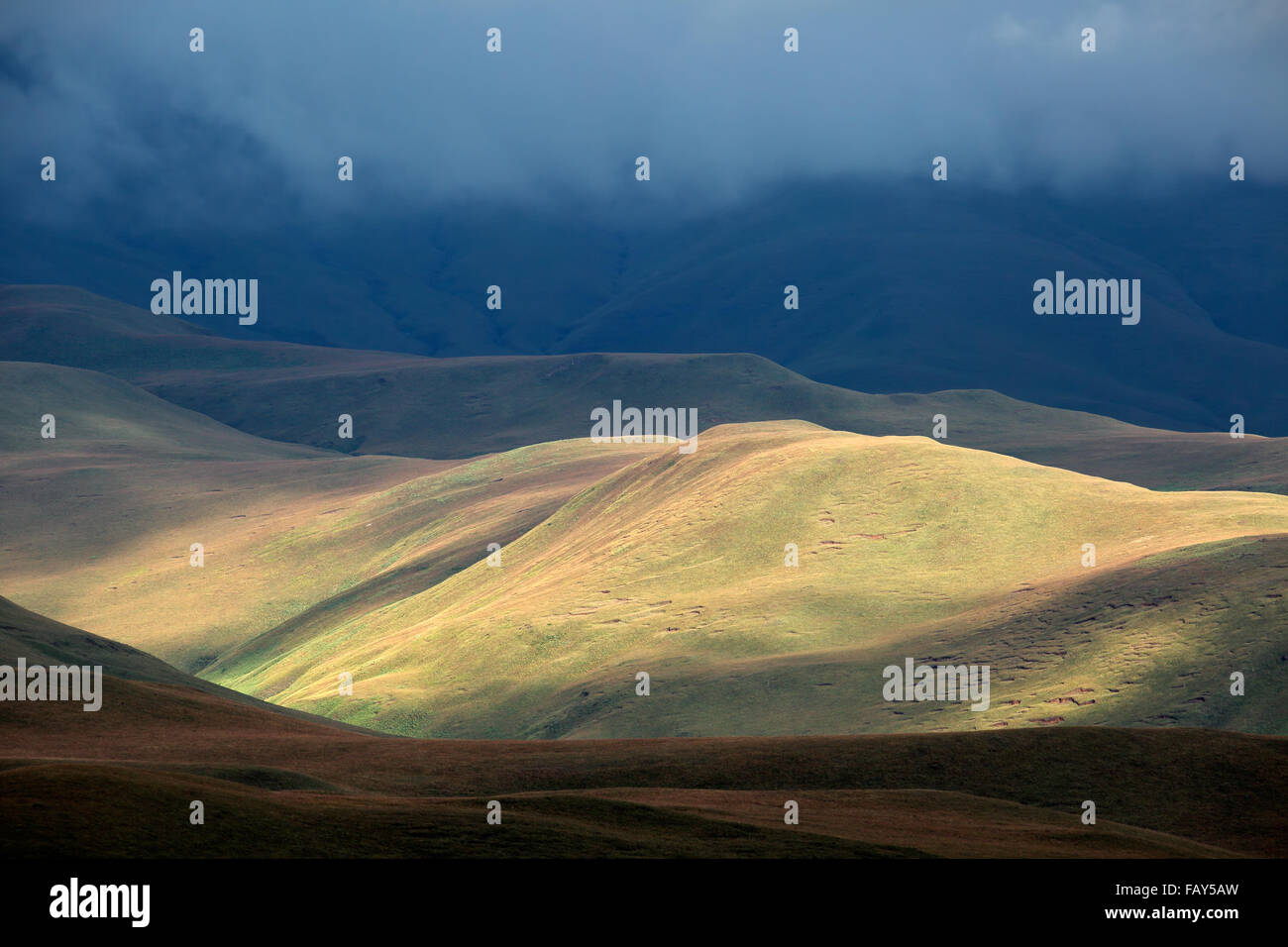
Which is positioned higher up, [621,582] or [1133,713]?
[621,582]

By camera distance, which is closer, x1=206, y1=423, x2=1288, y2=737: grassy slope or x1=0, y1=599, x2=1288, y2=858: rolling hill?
x1=0, y1=599, x2=1288, y2=858: rolling hill

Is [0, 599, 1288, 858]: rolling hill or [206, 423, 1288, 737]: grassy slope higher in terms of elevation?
[206, 423, 1288, 737]: grassy slope

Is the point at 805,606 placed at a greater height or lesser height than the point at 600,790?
greater

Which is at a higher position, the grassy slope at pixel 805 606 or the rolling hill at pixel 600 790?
the grassy slope at pixel 805 606

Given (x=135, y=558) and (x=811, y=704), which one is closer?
(x=811, y=704)

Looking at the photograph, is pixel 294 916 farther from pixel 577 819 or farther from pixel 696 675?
pixel 696 675

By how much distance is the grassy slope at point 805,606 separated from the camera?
8144cm

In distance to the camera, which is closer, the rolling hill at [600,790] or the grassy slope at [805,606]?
the rolling hill at [600,790]

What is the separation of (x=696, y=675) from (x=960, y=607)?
18.2 meters

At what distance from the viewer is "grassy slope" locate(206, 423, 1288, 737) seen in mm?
81438

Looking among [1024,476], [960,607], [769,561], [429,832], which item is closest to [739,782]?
[429,832]

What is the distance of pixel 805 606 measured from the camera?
103 m

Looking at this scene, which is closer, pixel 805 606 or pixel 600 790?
pixel 600 790

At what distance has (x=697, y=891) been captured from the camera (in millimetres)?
28922
